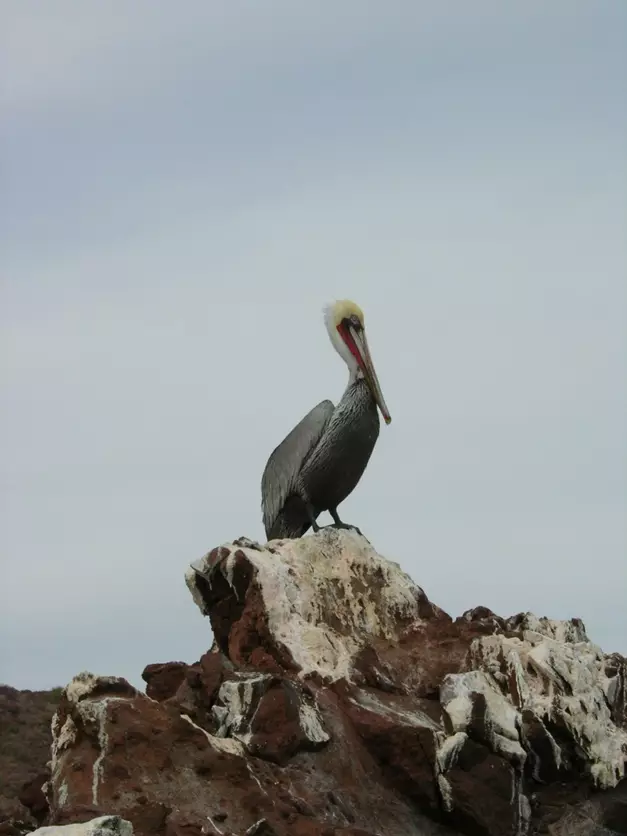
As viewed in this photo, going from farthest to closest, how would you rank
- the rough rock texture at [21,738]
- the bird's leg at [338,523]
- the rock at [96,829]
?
the rough rock texture at [21,738] → the bird's leg at [338,523] → the rock at [96,829]

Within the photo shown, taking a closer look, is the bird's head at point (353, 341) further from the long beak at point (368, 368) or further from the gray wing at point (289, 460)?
the gray wing at point (289, 460)

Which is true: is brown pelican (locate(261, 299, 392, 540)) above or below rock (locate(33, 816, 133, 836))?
above

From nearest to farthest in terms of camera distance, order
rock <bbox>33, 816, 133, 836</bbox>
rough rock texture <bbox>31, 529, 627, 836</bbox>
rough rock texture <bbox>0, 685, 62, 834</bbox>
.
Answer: rock <bbox>33, 816, 133, 836</bbox> → rough rock texture <bbox>31, 529, 627, 836</bbox> → rough rock texture <bbox>0, 685, 62, 834</bbox>

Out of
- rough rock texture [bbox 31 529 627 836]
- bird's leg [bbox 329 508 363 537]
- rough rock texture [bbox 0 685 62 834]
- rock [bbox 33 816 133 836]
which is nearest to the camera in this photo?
rock [bbox 33 816 133 836]

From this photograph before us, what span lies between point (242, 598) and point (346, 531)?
1.13m

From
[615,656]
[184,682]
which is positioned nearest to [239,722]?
[184,682]

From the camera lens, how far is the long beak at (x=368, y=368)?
11.3 meters

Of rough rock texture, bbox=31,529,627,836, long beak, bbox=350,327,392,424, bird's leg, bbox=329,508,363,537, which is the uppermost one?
long beak, bbox=350,327,392,424

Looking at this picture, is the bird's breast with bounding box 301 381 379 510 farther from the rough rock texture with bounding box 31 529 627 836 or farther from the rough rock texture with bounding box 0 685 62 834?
the rough rock texture with bounding box 0 685 62 834

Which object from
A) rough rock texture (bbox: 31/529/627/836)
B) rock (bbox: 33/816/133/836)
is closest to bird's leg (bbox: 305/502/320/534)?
rough rock texture (bbox: 31/529/627/836)

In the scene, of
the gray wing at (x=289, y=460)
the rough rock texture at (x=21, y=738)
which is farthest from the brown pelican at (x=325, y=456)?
the rough rock texture at (x=21, y=738)

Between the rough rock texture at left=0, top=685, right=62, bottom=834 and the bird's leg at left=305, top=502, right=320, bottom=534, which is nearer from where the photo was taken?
the bird's leg at left=305, top=502, right=320, bottom=534

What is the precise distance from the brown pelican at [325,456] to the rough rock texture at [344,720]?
853 millimetres

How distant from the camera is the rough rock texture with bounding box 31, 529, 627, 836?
7914 millimetres
